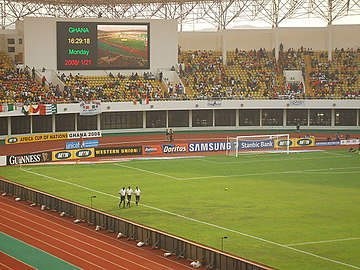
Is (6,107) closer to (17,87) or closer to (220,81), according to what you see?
(17,87)

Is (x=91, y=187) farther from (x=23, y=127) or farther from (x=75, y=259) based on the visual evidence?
(x=23, y=127)

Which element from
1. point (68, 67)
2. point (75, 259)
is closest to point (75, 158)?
point (68, 67)

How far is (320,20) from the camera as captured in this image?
Result: 85250mm

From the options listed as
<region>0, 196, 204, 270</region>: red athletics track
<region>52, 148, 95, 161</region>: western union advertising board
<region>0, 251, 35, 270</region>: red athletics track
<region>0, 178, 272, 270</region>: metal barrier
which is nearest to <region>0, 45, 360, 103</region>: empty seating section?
<region>52, 148, 95, 161</region>: western union advertising board

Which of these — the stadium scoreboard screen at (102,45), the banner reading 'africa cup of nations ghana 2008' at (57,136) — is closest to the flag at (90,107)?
the banner reading 'africa cup of nations ghana 2008' at (57,136)

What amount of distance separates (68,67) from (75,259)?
46.1 m

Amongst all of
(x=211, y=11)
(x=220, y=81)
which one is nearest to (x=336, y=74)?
(x=220, y=81)

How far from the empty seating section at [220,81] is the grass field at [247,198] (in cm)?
1593

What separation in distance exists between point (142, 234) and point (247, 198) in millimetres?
11564

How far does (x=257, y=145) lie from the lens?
63.7 m

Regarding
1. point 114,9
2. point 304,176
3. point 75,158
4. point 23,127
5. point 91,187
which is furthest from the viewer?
point 114,9

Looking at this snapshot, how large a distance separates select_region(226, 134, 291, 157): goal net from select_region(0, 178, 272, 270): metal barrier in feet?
78.4

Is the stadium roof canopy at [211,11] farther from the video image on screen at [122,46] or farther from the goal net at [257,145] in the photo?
the goal net at [257,145]

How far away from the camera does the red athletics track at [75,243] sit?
29.4 m
